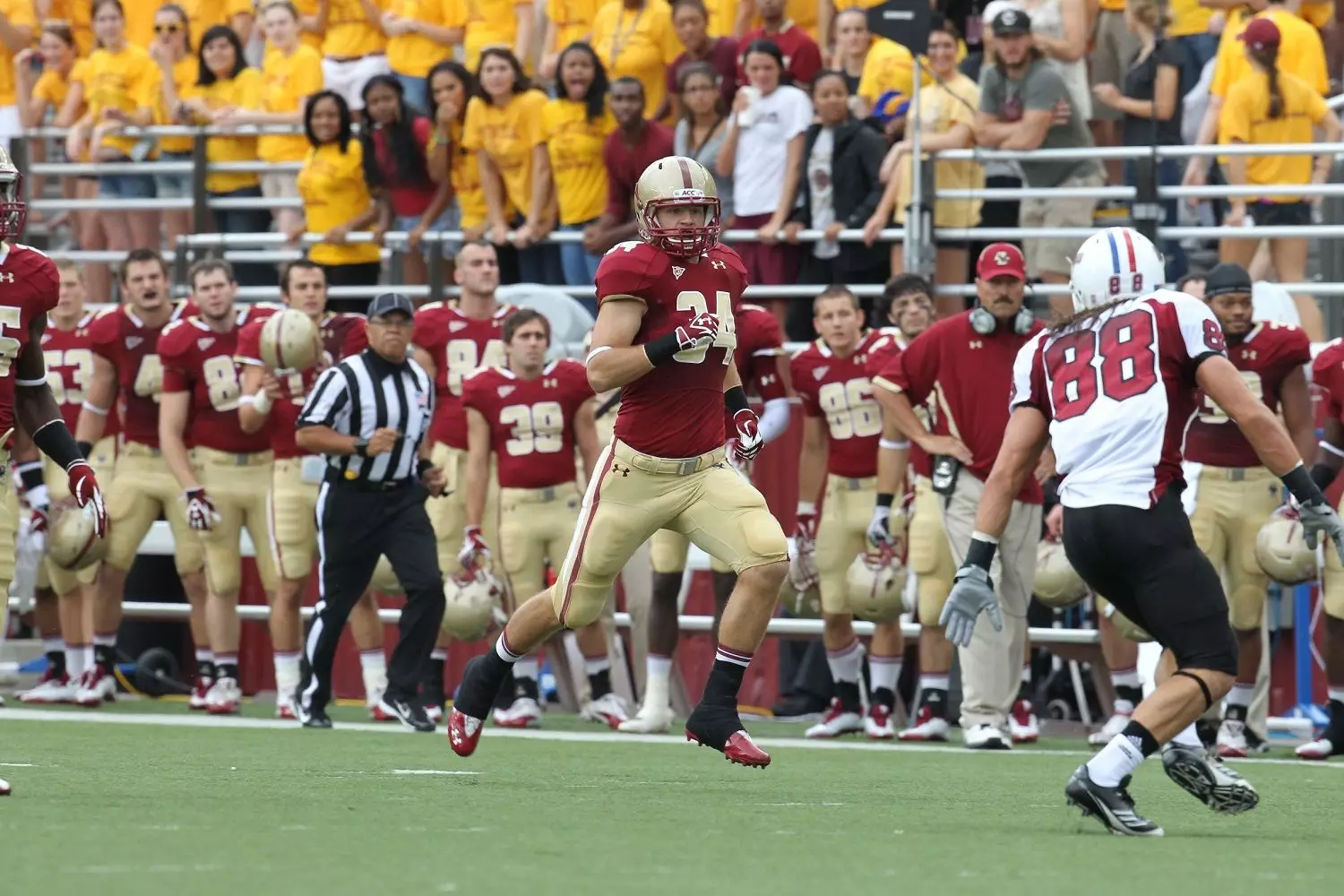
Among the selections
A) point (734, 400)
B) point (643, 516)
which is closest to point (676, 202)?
point (734, 400)

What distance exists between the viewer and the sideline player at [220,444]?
38.1 ft

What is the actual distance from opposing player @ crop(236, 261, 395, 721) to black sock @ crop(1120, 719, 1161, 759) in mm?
5698

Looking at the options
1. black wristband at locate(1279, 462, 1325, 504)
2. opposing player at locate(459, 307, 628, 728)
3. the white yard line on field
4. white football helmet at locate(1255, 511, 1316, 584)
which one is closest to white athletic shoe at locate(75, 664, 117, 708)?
the white yard line on field

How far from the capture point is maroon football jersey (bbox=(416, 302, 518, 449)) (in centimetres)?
1191

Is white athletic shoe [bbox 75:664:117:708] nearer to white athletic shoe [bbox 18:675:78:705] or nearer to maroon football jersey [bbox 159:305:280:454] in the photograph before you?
white athletic shoe [bbox 18:675:78:705]

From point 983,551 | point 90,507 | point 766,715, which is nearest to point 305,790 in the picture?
point 90,507

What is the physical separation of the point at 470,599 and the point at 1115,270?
5.58 metres

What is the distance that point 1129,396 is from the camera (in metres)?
6.16

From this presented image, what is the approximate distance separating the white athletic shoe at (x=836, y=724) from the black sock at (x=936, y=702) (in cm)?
51

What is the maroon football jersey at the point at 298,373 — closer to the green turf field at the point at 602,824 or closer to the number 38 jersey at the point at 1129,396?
the green turf field at the point at 602,824

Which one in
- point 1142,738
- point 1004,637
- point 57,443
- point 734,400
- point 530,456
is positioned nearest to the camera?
→ point 1142,738

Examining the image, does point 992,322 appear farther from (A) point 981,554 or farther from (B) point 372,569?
(A) point 981,554

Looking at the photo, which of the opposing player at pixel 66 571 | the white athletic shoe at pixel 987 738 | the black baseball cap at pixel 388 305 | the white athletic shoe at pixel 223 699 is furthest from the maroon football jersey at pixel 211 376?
the white athletic shoe at pixel 987 738

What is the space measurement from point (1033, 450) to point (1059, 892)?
1979 millimetres
